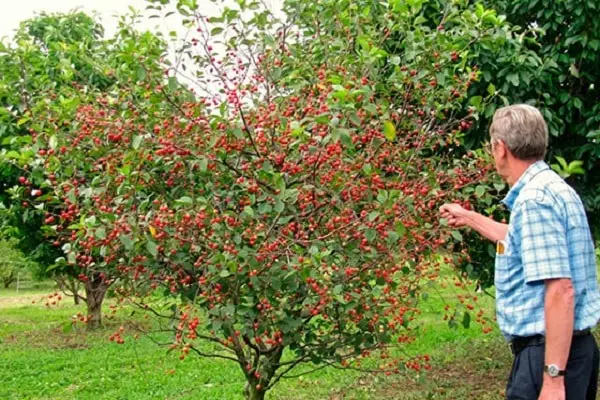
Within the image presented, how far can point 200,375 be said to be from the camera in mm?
8648

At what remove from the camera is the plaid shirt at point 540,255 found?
8.18ft

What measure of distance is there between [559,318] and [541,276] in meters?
0.15

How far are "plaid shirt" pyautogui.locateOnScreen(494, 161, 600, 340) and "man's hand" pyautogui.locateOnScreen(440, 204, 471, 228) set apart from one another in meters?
0.38

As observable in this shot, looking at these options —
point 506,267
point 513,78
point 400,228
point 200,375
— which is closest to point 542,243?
point 506,267

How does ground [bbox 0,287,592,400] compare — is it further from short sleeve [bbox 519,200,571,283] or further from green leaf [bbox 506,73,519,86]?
short sleeve [bbox 519,200,571,283]

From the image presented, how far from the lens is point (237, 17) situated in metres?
3.71

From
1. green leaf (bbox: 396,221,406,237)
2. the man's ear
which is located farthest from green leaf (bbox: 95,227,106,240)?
the man's ear

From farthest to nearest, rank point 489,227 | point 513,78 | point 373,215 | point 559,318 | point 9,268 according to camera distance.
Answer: point 9,268 < point 513,78 < point 373,215 < point 489,227 < point 559,318

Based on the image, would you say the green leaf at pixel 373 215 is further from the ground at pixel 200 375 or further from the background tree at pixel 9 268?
the background tree at pixel 9 268

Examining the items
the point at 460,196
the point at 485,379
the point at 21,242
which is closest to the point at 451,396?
the point at 485,379

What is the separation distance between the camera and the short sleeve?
2467mm

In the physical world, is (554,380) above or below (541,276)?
below

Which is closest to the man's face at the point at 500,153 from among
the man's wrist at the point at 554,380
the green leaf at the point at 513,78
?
the man's wrist at the point at 554,380

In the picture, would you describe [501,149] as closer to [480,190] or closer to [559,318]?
[559,318]
